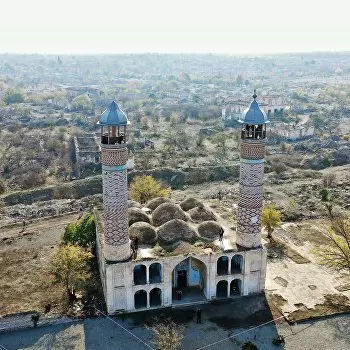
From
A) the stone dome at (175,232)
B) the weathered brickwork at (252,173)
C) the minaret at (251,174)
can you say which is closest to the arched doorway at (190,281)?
the stone dome at (175,232)

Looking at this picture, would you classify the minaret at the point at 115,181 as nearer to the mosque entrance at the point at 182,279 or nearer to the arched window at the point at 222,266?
the mosque entrance at the point at 182,279

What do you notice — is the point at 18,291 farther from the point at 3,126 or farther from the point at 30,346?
the point at 3,126

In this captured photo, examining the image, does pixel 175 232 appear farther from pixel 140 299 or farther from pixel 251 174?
pixel 251 174

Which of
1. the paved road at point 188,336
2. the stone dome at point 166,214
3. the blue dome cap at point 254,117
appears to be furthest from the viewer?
the stone dome at point 166,214

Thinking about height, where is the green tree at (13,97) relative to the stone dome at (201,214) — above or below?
below

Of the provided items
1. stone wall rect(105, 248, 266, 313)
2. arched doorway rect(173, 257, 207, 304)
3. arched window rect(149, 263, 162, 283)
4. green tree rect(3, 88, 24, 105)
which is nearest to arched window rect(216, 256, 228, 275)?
stone wall rect(105, 248, 266, 313)

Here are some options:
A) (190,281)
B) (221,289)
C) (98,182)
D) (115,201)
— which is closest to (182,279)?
(190,281)

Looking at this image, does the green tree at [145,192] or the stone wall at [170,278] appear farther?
the green tree at [145,192]
